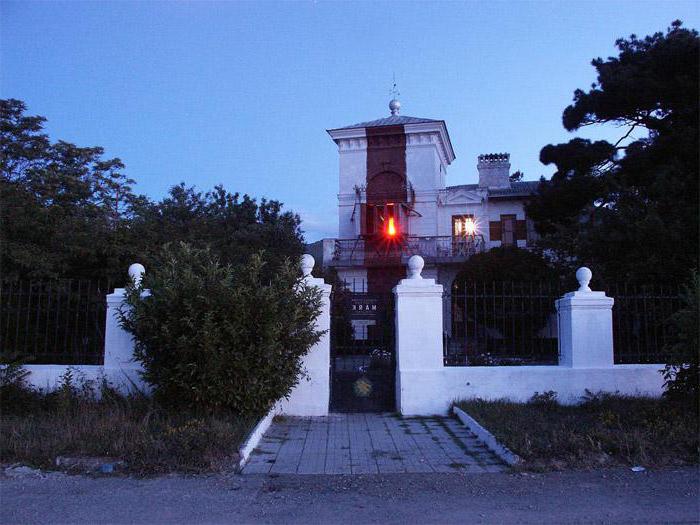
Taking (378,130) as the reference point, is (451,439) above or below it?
below

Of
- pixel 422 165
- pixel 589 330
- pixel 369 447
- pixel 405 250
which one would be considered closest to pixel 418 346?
pixel 369 447

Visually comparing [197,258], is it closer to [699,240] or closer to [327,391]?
[327,391]

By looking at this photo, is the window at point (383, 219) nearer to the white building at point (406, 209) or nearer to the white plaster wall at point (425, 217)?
the white building at point (406, 209)

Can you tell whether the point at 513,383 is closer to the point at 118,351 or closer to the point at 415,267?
the point at 415,267

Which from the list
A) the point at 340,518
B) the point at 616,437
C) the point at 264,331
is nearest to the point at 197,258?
the point at 264,331

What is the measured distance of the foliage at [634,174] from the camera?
14305 millimetres

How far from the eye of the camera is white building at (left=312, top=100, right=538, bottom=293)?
30375 mm

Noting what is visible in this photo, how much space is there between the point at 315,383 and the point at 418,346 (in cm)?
171

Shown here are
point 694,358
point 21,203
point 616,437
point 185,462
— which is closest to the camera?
point 185,462

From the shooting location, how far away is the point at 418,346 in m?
9.41

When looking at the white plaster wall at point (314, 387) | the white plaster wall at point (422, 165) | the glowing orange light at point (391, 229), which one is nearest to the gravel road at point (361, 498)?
the white plaster wall at point (314, 387)

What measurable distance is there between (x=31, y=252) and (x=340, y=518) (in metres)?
10.6

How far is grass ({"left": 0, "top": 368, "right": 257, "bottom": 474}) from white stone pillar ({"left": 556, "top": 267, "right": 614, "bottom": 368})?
513 centimetres

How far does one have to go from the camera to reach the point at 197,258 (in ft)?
28.4
